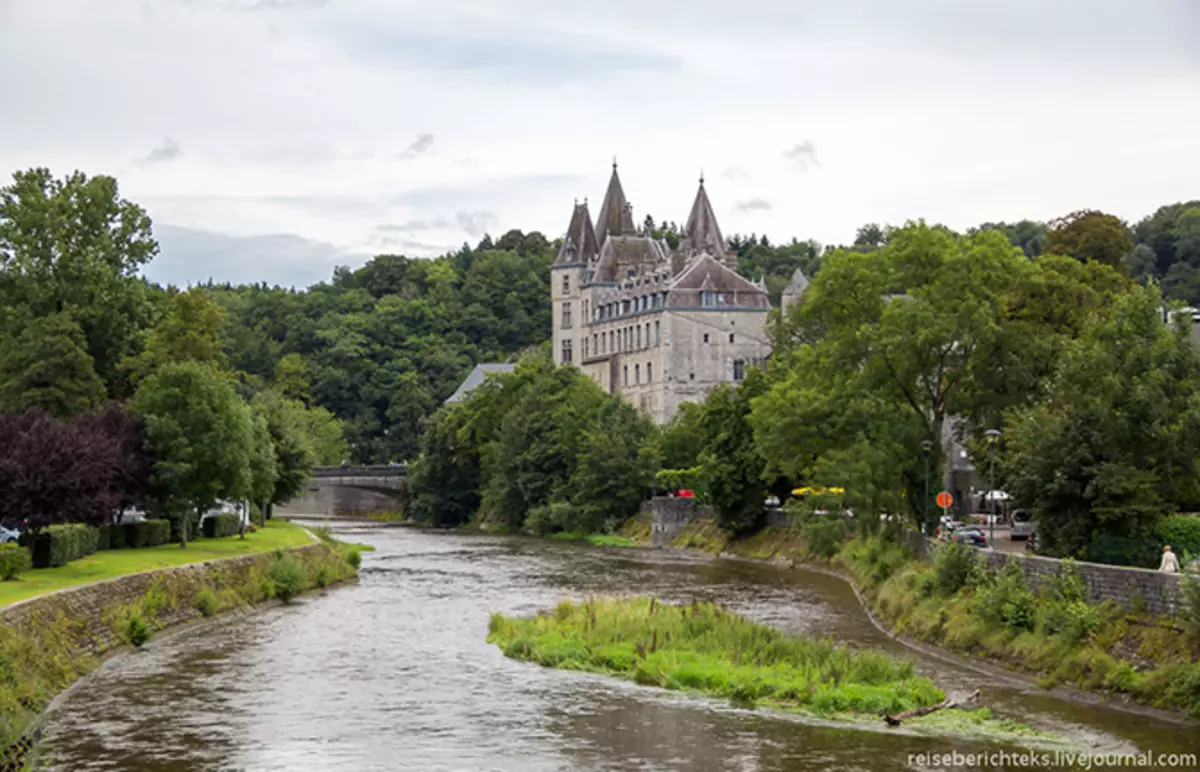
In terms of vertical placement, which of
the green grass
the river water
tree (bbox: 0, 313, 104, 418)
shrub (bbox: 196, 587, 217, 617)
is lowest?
the river water

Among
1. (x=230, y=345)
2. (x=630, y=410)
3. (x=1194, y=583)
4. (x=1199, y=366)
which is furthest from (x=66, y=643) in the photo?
(x=230, y=345)

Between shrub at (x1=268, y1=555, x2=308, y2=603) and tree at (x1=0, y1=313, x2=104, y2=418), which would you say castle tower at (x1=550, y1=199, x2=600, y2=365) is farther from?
shrub at (x1=268, y1=555, x2=308, y2=603)

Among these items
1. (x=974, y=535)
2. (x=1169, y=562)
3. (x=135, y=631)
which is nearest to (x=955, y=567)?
(x=1169, y=562)

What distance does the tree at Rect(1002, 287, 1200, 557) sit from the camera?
43.5 m

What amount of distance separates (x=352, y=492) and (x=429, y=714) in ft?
385

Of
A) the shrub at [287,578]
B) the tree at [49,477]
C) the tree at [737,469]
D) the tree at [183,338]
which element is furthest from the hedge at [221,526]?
the tree at [737,469]

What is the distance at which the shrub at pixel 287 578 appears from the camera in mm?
60531

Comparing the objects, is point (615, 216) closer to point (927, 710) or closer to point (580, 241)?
point (580, 241)

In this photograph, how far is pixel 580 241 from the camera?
541 ft

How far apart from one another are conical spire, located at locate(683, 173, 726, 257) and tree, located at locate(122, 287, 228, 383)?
64362mm

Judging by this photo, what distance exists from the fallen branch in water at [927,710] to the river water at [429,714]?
57 centimetres

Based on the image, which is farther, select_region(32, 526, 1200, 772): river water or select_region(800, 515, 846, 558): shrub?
select_region(800, 515, 846, 558): shrub

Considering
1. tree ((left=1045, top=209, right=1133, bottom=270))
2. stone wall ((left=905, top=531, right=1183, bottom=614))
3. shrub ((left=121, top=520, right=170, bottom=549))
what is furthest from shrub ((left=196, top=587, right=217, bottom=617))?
tree ((left=1045, top=209, right=1133, bottom=270))

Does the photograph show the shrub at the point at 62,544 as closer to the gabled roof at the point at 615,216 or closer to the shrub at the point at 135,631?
the shrub at the point at 135,631
